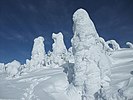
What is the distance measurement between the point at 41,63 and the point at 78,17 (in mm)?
53410

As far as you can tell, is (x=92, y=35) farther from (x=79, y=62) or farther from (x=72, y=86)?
(x=72, y=86)

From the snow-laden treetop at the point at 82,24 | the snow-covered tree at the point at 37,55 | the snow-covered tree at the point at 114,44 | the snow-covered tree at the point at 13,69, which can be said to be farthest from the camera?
the snow-covered tree at the point at 37,55

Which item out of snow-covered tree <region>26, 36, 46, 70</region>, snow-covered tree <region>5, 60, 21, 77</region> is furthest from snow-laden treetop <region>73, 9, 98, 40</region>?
snow-covered tree <region>26, 36, 46, 70</region>

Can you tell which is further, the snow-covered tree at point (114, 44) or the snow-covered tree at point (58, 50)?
the snow-covered tree at point (58, 50)

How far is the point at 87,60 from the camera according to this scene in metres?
21.5

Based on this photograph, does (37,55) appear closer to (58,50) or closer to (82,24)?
(58,50)

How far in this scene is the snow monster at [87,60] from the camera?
20.3 meters

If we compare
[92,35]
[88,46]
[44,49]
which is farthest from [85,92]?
[44,49]

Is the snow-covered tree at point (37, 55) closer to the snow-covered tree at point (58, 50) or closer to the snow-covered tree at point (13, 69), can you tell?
the snow-covered tree at point (13, 69)

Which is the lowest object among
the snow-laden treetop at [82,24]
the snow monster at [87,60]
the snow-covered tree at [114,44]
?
the snow monster at [87,60]

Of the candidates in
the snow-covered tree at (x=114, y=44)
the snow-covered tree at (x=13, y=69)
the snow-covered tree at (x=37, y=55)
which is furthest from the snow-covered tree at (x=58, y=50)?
the snow-covered tree at (x=114, y=44)

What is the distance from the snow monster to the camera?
66.7ft

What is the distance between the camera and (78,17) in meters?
23.1

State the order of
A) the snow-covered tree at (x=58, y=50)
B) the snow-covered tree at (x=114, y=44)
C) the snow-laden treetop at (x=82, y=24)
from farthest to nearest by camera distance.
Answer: the snow-covered tree at (x=58, y=50) → the snow-covered tree at (x=114, y=44) → the snow-laden treetop at (x=82, y=24)
